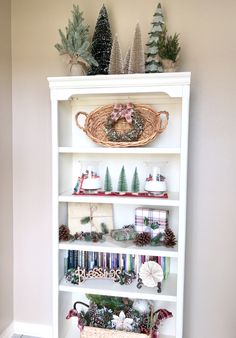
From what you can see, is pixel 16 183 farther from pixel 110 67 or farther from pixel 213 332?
pixel 213 332

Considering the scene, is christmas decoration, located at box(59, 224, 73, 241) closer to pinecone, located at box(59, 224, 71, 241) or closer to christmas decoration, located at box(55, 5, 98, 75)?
pinecone, located at box(59, 224, 71, 241)

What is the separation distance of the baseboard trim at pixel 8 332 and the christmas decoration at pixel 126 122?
152 cm

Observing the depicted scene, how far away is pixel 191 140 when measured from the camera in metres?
1.69

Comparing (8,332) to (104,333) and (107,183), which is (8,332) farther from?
(107,183)

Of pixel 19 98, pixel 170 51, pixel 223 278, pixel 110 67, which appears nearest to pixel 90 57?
pixel 110 67

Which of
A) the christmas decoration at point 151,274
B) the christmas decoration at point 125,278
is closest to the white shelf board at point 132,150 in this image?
the christmas decoration at point 151,274

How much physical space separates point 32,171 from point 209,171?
46.7 inches

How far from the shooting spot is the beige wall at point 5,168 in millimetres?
1795

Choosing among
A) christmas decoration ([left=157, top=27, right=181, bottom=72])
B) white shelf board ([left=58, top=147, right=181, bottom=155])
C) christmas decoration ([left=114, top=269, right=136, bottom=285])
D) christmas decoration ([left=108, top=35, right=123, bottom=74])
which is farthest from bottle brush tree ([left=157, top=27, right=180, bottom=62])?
christmas decoration ([left=114, top=269, right=136, bottom=285])

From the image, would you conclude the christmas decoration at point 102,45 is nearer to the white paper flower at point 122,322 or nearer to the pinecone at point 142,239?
the pinecone at point 142,239

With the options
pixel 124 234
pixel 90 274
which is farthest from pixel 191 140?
pixel 90 274

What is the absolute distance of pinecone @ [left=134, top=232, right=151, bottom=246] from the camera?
5.14 ft

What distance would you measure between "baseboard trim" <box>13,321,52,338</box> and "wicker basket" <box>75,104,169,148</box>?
1.40 meters

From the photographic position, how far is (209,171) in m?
1.68
